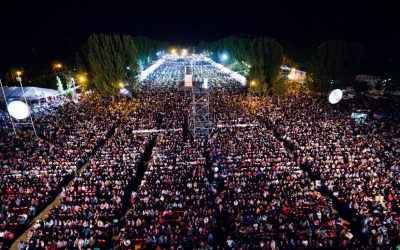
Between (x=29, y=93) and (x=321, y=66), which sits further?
(x=321, y=66)

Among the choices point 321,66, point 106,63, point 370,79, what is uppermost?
point 106,63

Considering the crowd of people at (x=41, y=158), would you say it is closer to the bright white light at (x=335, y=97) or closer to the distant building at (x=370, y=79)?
the bright white light at (x=335, y=97)

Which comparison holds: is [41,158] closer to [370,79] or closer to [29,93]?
[29,93]

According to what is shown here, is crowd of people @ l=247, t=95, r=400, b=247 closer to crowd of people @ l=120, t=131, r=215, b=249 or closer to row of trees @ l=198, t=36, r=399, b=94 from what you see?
crowd of people @ l=120, t=131, r=215, b=249

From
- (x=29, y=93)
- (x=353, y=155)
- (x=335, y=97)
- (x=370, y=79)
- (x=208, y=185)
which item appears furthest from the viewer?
(x=370, y=79)

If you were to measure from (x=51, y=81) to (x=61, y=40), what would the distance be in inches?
971

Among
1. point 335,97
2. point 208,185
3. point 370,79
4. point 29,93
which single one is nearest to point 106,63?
point 29,93

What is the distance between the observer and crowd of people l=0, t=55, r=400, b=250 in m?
11.1

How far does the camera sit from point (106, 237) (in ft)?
37.4

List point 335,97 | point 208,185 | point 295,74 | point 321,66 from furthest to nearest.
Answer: point 295,74, point 321,66, point 335,97, point 208,185

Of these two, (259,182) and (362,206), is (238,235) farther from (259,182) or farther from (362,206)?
(362,206)

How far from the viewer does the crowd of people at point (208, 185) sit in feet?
36.3

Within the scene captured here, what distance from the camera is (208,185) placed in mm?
14242

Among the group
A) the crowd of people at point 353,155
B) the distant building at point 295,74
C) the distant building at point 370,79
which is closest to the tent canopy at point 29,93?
the crowd of people at point 353,155
